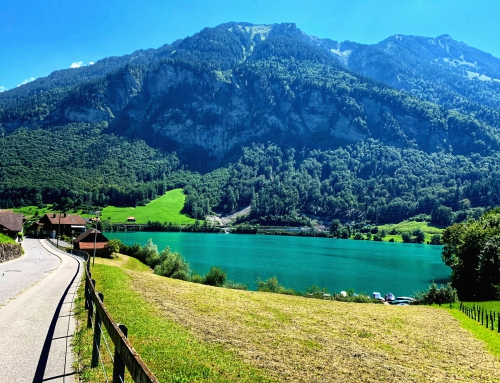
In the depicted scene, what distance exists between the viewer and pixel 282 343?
14.3 meters

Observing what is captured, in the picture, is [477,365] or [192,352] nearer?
[192,352]

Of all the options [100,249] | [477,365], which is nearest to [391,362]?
[477,365]

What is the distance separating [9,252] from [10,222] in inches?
1289

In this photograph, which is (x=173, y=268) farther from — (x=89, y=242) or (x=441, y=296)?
(x=441, y=296)

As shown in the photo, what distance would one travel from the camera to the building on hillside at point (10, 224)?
67.0 m

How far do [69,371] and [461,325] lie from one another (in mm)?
26003

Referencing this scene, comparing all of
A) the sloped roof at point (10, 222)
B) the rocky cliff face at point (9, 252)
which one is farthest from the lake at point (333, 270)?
the sloped roof at point (10, 222)

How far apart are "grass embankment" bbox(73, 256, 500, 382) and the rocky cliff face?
23651 mm

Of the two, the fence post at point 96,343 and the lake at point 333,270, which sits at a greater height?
the fence post at point 96,343

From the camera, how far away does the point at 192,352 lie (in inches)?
448

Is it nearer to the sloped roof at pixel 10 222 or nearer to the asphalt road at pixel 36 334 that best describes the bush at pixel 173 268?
the sloped roof at pixel 10 222

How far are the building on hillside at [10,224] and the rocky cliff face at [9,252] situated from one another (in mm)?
25372

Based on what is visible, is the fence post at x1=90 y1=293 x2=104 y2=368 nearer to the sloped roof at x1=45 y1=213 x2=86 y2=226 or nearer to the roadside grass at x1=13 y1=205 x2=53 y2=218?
the sloped roof at x1=45 y1=213 x2=86 y2=226

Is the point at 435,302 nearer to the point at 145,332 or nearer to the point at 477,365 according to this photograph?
the point at 477,365
